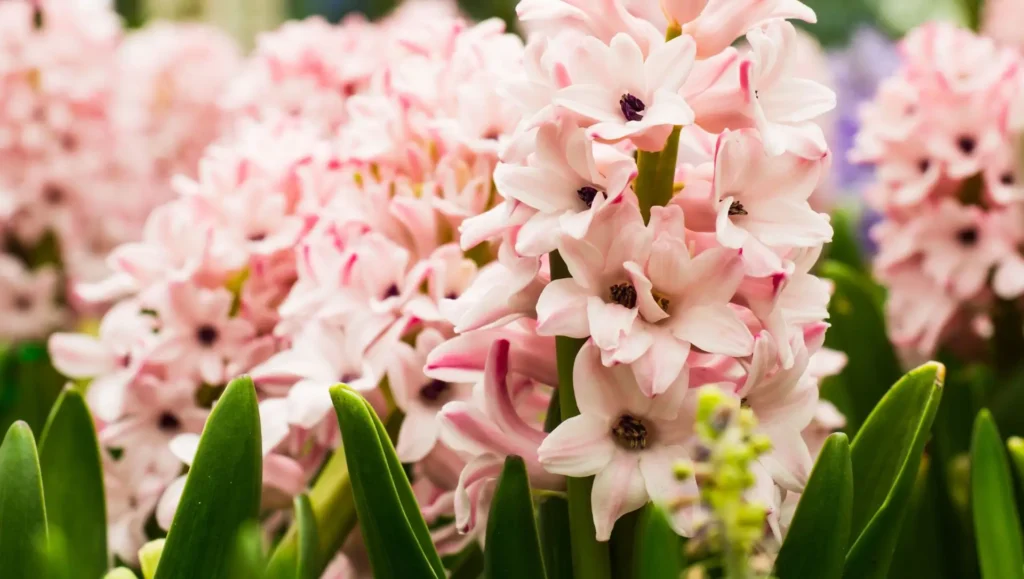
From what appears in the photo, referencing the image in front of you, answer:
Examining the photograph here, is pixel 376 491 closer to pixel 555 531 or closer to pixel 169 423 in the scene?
pixel 555 531

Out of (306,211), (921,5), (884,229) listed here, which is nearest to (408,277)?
(306,211)

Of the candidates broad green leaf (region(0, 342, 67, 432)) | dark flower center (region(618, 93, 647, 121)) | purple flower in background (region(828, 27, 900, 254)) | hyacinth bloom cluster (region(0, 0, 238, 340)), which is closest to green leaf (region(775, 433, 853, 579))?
dark flower center (region(618, 93, 647, 121))

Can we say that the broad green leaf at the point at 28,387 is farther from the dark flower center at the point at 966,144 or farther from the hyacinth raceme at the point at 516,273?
the dark flower center at the point at 966,144

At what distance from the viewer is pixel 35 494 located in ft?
1.53

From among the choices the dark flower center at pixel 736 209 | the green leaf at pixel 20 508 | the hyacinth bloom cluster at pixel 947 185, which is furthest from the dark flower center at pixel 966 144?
the green leaf at pixel 20 508

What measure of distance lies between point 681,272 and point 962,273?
0.44 metres

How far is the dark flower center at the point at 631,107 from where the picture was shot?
0.43 m

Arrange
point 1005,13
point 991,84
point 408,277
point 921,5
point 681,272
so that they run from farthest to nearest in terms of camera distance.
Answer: point 921,5, point 1005,13, point 991,84, point 408,277, point 681,272

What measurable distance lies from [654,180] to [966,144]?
1.40 ft

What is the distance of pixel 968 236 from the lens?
80 centimetres

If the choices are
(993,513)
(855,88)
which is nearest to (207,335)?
(993,513)

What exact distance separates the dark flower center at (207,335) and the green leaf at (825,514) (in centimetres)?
34

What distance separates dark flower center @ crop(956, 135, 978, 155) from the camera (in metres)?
0.78

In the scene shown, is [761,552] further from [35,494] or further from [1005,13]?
[1005,13]
